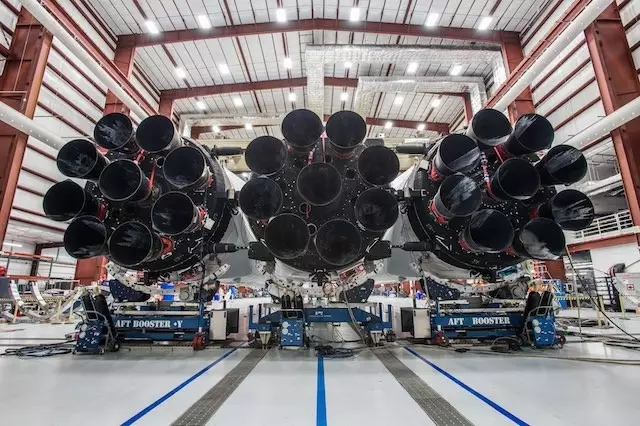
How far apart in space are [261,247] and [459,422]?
198 cm

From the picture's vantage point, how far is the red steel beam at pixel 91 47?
27.5 feet

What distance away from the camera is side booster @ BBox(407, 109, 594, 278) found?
2637mm

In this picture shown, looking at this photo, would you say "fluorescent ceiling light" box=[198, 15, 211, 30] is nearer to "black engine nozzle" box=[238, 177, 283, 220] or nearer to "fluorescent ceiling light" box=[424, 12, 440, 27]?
"fluorescent ceiling light" box=[424, 12, 440, 27]

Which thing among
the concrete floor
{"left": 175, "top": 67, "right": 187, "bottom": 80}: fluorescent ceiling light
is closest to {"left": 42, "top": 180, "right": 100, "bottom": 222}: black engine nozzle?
the concrete floor

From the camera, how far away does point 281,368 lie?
3.10 meters

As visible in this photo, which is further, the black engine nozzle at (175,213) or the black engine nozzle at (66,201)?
the black engine nozzle at (66,201)

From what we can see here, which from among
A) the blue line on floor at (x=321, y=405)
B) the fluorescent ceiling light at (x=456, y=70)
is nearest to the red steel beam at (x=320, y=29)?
the fluorescent ceiling light at (x=456, y=70)

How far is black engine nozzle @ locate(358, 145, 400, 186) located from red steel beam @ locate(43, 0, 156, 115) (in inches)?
385

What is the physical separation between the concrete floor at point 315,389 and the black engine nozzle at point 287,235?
3.34 feet

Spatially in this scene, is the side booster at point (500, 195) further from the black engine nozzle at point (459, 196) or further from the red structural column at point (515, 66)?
the red structural column at point (515, 66)

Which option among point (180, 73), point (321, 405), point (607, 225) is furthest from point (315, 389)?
point (607, 225)

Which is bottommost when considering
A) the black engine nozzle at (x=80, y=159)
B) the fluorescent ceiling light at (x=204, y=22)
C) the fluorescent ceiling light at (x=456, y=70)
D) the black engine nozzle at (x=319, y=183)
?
the black engine nozzle at (x=319, y=183)

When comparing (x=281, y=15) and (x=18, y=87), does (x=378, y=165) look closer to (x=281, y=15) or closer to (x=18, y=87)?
(x=18, y=87)

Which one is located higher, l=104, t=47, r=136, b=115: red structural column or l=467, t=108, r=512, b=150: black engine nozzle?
l=104, t=47, r=136, b=115: red structural column
